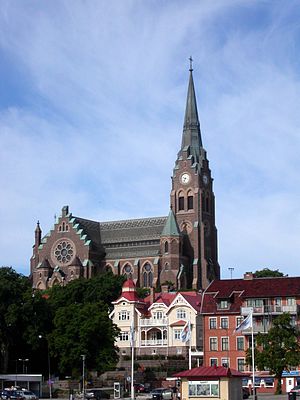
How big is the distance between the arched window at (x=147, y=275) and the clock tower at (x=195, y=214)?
870 centimetres

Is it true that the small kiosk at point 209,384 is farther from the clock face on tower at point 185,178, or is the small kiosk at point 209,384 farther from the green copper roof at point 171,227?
the clock face on tower at point 185,178

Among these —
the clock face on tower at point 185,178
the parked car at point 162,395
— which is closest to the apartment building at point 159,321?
the parked car at point 162,395

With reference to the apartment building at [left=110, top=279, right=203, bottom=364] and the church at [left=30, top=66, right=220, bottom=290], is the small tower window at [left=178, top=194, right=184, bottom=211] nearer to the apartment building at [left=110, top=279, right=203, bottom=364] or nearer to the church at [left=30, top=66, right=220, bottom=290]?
the church at [left=30, top=66, right=220, bottom=290]

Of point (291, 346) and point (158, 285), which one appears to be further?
point (158, 285)

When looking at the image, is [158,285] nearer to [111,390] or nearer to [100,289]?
[100,289]

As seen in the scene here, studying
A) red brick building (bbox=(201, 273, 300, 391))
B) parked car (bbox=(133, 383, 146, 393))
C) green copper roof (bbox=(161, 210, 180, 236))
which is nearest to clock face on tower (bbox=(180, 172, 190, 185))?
green copper roof (bbox=(161, 210, 180, 236))

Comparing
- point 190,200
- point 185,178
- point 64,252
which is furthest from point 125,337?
point 185,178

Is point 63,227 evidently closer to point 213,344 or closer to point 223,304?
point 223,304

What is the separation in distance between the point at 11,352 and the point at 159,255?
84952 mm

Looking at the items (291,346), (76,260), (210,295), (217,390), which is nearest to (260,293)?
(210,295)

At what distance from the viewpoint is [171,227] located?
185 m

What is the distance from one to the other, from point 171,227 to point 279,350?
110 meters

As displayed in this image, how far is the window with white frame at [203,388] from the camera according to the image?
52156 mm

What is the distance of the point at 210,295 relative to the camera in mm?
99125
